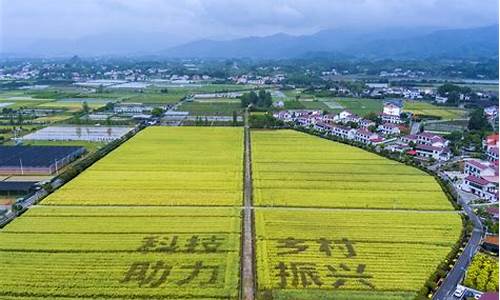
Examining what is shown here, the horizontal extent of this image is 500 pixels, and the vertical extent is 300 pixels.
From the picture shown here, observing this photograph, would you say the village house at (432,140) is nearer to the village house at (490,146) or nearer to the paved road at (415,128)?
the village house at (490,146)

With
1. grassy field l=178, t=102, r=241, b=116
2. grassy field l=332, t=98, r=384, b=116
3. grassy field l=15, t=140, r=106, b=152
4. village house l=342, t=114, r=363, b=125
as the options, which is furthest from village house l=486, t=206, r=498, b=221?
grassy field l=178, t=102, r=241, b=116

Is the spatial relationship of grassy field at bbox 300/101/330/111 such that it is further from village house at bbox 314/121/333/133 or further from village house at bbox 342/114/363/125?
village house at bbox 314/121/333/133

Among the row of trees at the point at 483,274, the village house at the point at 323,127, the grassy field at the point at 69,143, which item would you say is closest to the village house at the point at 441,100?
the village house at the point at 323,127

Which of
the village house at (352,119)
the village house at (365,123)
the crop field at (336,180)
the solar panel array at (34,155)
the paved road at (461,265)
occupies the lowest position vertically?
the paved road at (461,265)

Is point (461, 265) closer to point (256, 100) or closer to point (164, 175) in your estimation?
point (164, 175)

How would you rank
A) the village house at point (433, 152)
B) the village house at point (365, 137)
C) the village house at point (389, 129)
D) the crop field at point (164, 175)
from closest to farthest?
the crop field at point (164, 175)
the village house at point (433, 152)
the village house at point (365, 137)
the village house at point (389, 129)
